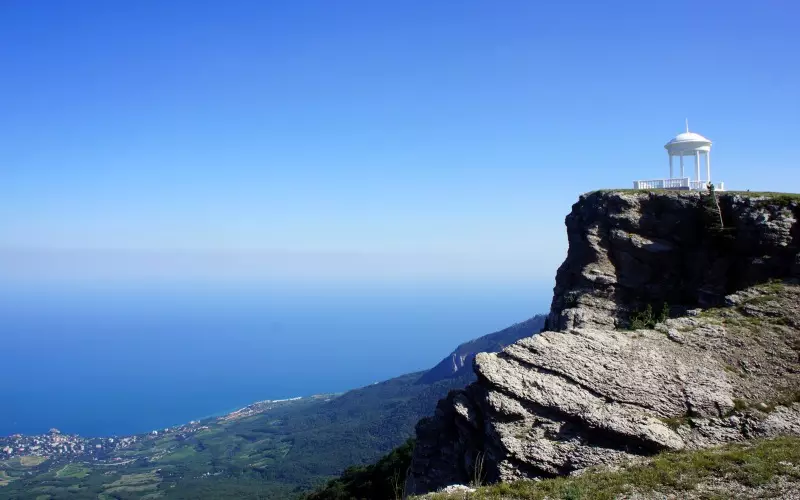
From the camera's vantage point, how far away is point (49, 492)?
132 metres

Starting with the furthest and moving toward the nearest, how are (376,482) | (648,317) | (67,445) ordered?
(67,445), (376,482), (648,317)

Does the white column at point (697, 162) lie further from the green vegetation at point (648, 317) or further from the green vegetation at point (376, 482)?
the green vegetation at point (376, 482)

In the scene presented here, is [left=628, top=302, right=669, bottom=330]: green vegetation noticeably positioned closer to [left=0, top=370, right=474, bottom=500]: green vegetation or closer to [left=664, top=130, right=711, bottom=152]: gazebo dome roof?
[left=664, top=130, right=711, bottom=152]: gazebo dome roof

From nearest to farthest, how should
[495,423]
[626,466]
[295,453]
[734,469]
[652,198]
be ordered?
1. [734,469]
2. [626,466]
3. [495,423]
4. [652,198]
5. [295,453]

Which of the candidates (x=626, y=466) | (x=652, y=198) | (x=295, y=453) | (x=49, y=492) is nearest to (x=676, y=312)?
(x=652, y=198)

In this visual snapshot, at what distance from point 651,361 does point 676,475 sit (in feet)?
20.6

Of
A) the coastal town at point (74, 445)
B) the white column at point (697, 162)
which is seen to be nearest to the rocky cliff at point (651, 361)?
the white column at point (697, 162)

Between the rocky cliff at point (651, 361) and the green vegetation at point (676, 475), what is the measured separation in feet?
4.38

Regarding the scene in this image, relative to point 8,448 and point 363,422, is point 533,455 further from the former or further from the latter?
point 8,448

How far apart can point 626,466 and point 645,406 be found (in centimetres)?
320

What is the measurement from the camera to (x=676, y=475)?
13586 millimetres

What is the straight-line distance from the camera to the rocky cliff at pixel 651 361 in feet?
55.0

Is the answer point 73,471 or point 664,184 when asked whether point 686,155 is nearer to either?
point 664,184

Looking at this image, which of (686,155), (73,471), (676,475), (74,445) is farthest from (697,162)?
(74,445)
